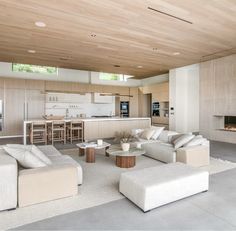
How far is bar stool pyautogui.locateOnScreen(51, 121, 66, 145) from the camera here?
675 centimetres

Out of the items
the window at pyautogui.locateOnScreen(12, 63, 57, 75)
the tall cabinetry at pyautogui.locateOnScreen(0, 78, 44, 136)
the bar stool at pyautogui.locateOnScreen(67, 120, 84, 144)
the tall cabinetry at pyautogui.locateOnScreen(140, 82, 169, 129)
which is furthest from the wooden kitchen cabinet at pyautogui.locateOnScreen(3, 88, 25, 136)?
the tall cabinetry at pyautogui.locateOnScreen(140, 82, 169, 129)

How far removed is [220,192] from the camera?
2832 millimetres

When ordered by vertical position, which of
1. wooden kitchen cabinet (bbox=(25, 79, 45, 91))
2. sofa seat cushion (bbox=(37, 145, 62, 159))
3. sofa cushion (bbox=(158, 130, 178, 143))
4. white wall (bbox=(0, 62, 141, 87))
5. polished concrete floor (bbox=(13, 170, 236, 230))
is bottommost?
polished concrete floor (bbox=(13, 170, 236, 230))

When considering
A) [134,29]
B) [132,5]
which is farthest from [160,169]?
[134,29]

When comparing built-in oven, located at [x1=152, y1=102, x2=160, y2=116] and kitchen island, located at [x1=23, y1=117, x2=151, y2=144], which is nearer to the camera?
kitchen island, located at [x1=23, y1=117, x2=151, y2=144]

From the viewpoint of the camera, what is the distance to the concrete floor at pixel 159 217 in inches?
80.0

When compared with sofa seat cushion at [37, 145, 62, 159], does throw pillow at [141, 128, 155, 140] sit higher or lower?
higher

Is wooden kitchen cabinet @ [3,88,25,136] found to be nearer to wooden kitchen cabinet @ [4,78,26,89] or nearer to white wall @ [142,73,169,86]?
wooden kitchen cabinet @ [4,78,26,89]

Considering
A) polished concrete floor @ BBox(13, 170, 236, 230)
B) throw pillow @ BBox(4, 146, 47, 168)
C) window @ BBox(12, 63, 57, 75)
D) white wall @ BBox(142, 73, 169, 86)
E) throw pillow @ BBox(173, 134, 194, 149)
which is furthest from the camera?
white wall @ BBox(142, 73, 169, 86)

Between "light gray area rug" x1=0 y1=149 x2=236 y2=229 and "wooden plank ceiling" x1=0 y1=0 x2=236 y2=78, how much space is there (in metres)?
3.10

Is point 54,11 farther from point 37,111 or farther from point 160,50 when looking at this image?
point 37,111

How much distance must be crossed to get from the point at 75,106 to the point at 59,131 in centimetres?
233

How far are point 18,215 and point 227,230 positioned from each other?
7.67 feet

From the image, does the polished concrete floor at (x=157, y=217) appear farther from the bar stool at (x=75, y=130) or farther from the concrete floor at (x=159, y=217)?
the bar stool at (x=75, y=130)
